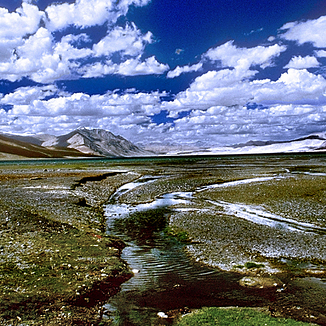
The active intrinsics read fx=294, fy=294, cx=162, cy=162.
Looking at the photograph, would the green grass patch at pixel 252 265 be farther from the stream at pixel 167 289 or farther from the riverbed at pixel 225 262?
the stream at pixel 167 289

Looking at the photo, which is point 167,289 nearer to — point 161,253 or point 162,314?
point 162,314

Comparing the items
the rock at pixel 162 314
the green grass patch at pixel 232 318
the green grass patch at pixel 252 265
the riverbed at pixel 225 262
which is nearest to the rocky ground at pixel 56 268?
the riverbed at pixel 225 262

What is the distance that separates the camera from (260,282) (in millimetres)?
11664

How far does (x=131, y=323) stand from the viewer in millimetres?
8938

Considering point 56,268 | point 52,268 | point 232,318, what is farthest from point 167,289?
point 52,268

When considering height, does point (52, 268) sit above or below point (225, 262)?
above

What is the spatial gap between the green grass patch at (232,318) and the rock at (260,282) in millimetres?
2028

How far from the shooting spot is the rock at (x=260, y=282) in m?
11.4

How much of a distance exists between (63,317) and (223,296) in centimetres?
549

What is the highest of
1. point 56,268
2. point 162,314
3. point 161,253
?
point 56,268

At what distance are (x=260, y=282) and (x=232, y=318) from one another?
3.25 m

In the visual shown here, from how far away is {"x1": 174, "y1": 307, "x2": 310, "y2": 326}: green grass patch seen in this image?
8633 millimetres

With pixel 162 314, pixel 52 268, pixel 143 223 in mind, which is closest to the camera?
pixel 162 314

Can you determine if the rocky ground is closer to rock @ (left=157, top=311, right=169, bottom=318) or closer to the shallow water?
the shallow water
